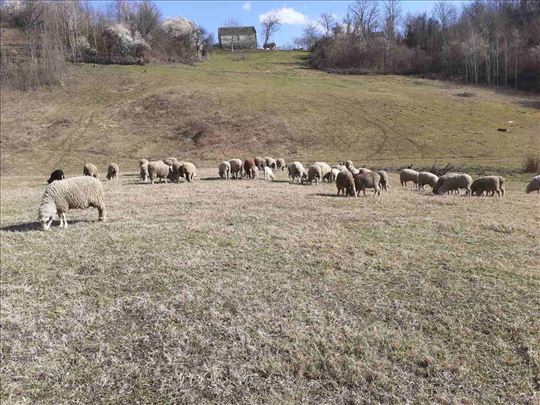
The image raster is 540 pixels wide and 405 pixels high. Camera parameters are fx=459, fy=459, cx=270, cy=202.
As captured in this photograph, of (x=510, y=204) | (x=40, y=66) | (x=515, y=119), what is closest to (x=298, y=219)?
(x=510, y=204)

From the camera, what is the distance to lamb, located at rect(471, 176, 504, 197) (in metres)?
20.5

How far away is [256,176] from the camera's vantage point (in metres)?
29.0

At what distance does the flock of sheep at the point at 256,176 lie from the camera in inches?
540

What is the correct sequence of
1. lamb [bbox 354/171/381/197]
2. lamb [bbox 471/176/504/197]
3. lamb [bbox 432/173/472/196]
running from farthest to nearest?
1. lamb [bbox 432/173/472/196]
2. lamb [bbox 471/176/504/197]
3. lamb [bbox 354/171/381/197]

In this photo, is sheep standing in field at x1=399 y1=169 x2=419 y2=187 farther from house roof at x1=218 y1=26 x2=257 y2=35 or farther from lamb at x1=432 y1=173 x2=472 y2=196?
house roof at x1=218 y1=26 x2=257 y2=35

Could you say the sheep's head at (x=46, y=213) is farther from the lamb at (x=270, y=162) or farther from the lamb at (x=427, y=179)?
the lamb at (x=270, y=162)

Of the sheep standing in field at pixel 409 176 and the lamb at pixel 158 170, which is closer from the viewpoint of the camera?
the sheep standing in field at pixel 409 176

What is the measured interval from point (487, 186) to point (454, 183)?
145cm

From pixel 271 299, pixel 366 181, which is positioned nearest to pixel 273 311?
pixel 271 299

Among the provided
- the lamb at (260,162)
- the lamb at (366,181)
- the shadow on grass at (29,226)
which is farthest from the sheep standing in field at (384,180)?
the shadow on grass at (29,226)

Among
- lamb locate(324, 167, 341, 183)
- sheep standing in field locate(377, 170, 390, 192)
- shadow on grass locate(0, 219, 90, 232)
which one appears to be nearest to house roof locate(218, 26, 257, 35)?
lamb locate(324, 167, 341, 183)

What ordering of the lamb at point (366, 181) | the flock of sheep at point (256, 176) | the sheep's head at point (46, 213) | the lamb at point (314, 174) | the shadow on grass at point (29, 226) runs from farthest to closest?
the lamb at point (314, 174) < the lamb at point (366, 181) < the shadow on grass at point (29, 226) < the flock of sheep at point (256, 176) < the sheep's head at point (46, 213)

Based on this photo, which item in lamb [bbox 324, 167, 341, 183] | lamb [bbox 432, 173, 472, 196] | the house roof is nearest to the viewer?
lamb [bbox 432, 173, 472, 196]

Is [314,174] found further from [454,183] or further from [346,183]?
[454,183]
